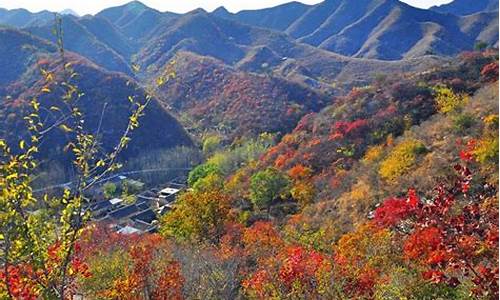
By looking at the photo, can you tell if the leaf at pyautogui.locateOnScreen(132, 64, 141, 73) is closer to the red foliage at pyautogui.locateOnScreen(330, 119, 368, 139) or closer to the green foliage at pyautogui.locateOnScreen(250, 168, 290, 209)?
the green foliage at pyautogui.locateOnScreen(250, 168, 290, 209)

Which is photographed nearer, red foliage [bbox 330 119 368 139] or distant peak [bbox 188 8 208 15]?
red foliage [bbox 330 119 368 139]

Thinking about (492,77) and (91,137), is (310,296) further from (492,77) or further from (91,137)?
(492,77)

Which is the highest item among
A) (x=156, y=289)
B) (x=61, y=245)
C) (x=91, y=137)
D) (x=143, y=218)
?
(x=91, y=137)

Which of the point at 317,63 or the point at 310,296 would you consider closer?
the point at 310,296

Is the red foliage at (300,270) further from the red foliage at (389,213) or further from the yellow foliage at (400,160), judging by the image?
the yellow foliage at (400,160)

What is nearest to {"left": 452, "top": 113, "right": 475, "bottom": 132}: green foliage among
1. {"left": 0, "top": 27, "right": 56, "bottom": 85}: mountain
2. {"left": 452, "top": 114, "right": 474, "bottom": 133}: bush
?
{"left": 452, "top": 114, "right": 474, "bottom": 133}: bush

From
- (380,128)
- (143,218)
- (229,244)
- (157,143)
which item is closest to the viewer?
(229,244)

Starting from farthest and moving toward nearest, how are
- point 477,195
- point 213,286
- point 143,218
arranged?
point 143,218 → point 477,195 → point 213,286

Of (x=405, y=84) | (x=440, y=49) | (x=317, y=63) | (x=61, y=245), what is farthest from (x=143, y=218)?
(x=440, y=49)
